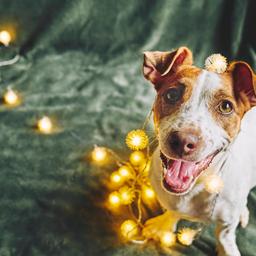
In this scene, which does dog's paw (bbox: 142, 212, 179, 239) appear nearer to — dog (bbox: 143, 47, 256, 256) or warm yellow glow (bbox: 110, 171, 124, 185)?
dog (bbox: 143, 47, 256, 256)

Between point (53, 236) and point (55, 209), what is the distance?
113 mm

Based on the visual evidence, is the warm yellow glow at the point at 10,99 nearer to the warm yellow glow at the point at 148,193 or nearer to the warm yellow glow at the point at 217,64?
the warm yellow glow at the point at 148,193

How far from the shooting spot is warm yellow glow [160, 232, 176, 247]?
1.52m

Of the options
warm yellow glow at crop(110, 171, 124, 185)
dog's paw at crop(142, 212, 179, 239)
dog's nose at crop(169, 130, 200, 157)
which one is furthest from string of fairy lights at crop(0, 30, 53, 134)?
dog's nose at crop(169, 130, 200, 157)

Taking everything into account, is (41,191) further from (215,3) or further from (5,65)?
(215,3)

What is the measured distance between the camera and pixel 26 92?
213 centimetres

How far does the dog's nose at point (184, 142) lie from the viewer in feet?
3.62

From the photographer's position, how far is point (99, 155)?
5.94 feet

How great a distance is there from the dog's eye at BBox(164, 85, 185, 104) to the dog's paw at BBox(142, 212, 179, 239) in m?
0.50

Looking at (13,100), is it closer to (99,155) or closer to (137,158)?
(99,155)

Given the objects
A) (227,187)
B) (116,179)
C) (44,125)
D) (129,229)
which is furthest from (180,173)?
(44,125)

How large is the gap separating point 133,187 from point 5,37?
1.01 meters

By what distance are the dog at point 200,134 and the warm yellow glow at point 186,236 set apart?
0.12 metres

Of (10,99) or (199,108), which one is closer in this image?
(199,108)
